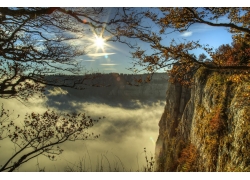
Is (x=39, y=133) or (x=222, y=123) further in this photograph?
(x=39, y=133)

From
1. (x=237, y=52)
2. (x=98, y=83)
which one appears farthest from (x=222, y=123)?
(x=98, y=83)

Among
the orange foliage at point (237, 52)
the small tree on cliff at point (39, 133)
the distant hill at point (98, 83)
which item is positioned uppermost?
the orange foliage at point (237, 52)

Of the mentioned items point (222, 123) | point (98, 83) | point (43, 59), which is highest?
point (43, 59)

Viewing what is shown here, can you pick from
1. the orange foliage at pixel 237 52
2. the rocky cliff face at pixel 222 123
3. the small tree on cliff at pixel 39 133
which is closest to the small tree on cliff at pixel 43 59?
the small tree on cliff at pixel 39 133

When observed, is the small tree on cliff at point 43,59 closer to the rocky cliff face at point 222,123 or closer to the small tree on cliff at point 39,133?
the small tree on cliff at point 39,133

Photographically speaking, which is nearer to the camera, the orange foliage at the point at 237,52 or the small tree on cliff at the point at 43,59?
the orange foliage at the point at 237,52

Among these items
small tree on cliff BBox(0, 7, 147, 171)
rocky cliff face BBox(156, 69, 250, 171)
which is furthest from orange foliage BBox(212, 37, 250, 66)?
small tree on cliff BBox(0, 7, 147, 171)

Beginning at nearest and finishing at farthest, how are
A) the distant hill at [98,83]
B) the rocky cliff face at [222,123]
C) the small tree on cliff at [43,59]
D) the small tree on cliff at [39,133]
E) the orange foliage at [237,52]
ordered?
the rocky cliff face at [222,123]
the orange foliage at [237,52]
the small tree on cliff at [43,59]
the small tree on cliff at [39,133]
the distant hill at [98,83]

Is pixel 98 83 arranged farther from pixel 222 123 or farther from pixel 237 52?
pixel 237 52
